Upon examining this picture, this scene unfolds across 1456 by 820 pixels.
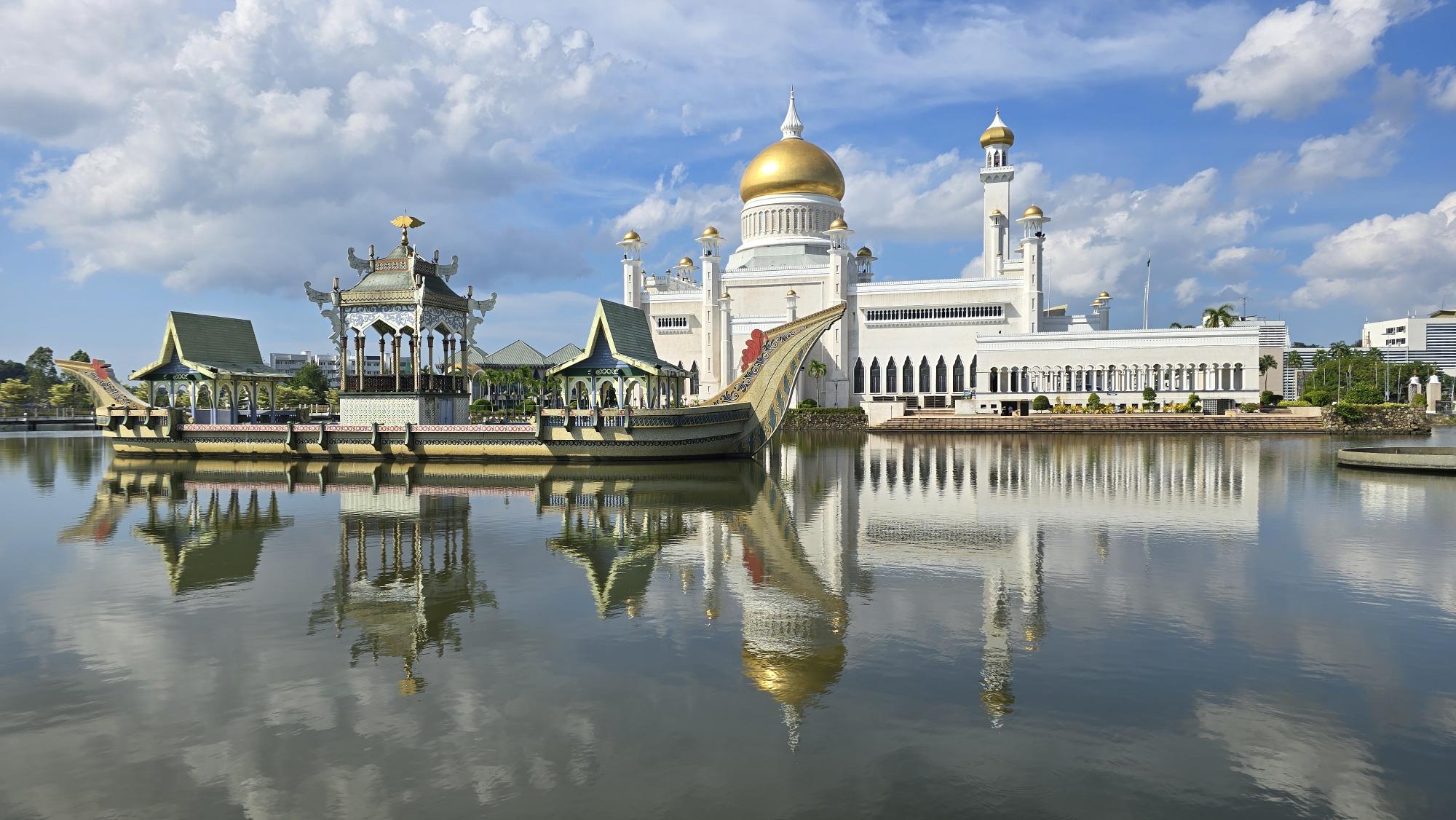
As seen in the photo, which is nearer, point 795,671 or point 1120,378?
point 795,671

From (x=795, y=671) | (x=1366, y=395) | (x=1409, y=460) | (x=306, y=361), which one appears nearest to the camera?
(x=795, y=671)

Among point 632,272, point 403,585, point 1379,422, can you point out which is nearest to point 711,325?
point 632,272

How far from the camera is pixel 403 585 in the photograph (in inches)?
396

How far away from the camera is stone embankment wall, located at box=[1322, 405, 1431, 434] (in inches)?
1585

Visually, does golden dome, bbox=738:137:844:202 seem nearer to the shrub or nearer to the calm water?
the shrub

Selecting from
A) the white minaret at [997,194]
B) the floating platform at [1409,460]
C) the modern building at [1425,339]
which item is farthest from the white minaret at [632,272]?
the modern building at [1425,339]

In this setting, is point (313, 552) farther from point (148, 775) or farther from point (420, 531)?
point (148, 775)

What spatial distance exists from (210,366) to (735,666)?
3007cm

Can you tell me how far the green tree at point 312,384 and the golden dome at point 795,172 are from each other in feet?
131

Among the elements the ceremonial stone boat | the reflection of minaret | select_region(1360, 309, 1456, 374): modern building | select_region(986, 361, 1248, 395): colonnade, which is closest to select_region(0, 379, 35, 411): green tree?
the ceremonial stone boat

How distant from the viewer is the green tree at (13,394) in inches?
2601

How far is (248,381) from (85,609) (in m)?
26.4

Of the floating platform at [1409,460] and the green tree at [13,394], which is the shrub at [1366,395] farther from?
the green tree at [13,394]

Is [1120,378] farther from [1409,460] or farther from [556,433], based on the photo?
[556,433]
